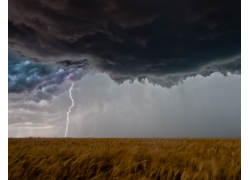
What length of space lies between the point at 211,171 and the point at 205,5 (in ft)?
12.2

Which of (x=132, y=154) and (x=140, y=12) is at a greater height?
(x=140, y=12)
